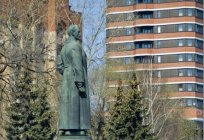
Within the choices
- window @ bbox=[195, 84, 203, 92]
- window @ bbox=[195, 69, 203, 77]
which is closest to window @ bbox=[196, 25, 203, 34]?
window @ bbox=[195, 69, 203, 77]

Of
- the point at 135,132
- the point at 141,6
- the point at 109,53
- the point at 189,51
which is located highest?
the point at 141,6

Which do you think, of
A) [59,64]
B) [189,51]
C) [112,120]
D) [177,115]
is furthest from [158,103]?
[59,64]

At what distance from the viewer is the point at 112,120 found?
43969 millimetres

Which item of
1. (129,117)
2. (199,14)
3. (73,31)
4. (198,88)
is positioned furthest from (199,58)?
(73,31)

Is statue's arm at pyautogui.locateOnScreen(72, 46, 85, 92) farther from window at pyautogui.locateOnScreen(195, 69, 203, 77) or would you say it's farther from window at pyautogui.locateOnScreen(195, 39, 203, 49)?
window at pyautogui.locateOnScreen(195, 39, 203, 49)

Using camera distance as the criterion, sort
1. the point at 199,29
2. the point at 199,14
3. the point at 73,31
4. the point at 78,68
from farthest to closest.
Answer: the point at 199,14 < the point at 199,29 < the point at 73,31 < the point at 78,68

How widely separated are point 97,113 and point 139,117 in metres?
2.47

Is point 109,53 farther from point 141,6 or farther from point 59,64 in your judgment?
point 141,6

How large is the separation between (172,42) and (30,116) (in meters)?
68.1

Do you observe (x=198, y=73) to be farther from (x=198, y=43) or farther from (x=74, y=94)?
(x=74, y=94)

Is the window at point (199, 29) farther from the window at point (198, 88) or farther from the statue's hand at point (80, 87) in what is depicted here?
the statue's hand at point (80, 87)

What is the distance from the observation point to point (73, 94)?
62.9 ft

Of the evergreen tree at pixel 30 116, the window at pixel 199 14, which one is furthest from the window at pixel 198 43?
the evergreen tree at pixel 30 116

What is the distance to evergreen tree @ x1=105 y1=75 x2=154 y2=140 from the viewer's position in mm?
42625
